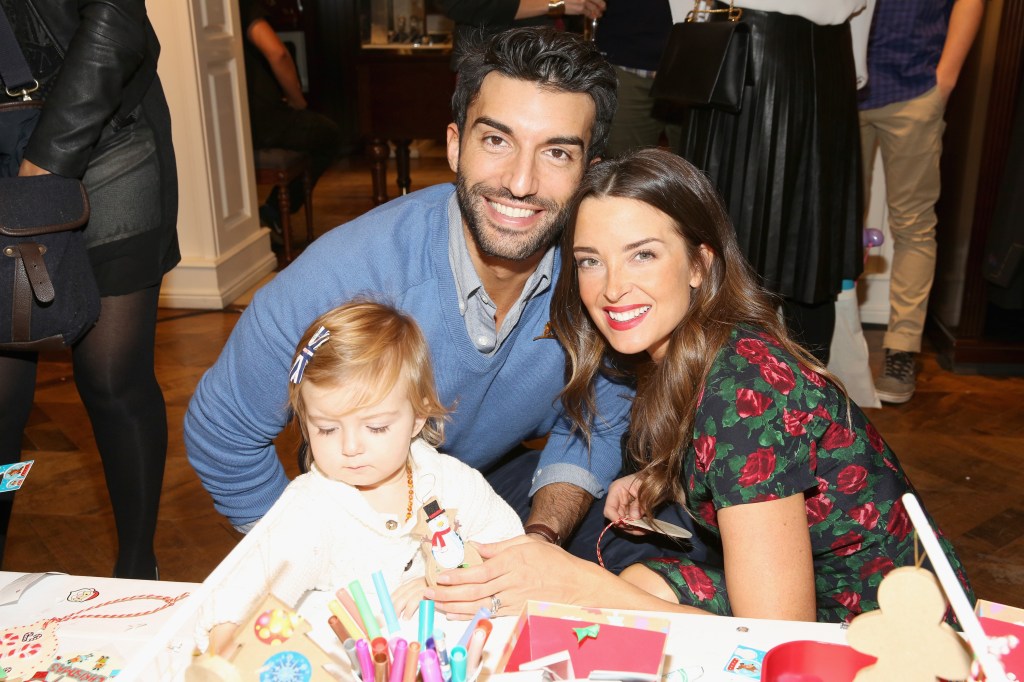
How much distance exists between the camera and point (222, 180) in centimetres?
434

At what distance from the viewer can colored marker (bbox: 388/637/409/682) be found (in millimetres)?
855

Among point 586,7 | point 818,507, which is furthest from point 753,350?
point 586,7

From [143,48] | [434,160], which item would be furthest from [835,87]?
[434,160]

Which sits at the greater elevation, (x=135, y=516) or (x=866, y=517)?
(x=866, y=517)

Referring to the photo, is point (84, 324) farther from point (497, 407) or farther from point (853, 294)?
point (853, 294)

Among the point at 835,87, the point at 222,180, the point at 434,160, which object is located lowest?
the point at 434,160

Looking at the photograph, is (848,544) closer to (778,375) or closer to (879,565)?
(879,565)

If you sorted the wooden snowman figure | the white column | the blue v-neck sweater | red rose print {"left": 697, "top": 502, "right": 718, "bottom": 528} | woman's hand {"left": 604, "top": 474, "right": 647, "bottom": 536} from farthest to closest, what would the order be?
the white column, woman's hand {"left": 604, "top": 474, "right": 647, "bottom": 536}, the blue v-neck sweater, red rose print {"left": 697, "top": 502, "right": 718, "bottom": 528}, the wooden snowman figure

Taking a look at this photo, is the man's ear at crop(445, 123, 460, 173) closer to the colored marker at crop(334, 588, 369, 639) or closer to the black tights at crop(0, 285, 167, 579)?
the black tights at crop(0, 285, 167, 579)

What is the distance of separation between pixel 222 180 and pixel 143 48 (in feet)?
8.76

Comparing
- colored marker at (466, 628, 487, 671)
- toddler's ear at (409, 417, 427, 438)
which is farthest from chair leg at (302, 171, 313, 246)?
colored marker at (466, 628, 487, 671)

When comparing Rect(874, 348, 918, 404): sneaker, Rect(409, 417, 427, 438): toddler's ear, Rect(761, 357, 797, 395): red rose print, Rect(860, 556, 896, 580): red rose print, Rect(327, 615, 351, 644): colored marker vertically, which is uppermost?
Rect(761, 357, 797, 395): red rose print

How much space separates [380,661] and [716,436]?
65 centimetres

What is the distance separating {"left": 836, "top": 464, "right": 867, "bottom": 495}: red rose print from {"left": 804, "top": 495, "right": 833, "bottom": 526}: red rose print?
27mm
